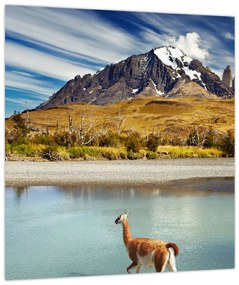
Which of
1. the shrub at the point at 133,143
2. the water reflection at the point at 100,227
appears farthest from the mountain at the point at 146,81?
the water reflection at the point at 100,227

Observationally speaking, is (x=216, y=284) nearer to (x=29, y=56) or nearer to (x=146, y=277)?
(x=146, y=277)

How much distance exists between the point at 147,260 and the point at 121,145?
149 cm

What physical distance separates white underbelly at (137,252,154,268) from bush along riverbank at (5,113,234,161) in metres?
1.33

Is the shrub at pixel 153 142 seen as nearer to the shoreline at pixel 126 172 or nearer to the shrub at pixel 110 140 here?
the shoreline at pixel 126 172

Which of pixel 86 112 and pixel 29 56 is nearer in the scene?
pixel 29 56

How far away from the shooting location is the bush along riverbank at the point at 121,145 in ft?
16.9

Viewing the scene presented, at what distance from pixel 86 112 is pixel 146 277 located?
1635 millimetres

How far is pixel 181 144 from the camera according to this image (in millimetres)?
5547

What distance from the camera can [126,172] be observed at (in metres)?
5.55

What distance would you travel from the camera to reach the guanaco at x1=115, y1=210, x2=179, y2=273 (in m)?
4.21

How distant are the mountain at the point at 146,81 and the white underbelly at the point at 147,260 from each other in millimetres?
1590

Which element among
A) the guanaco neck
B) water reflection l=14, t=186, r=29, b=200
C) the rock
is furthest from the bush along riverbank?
the guanaco neck

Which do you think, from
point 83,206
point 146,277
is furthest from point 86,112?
point 146,277

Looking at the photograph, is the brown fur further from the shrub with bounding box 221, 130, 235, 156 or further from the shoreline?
the shrub with bounding box 221, 130, 235, 156
